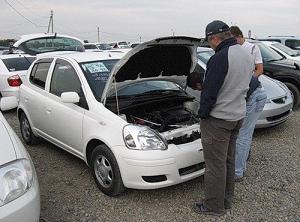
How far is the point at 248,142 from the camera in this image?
4.43 metres

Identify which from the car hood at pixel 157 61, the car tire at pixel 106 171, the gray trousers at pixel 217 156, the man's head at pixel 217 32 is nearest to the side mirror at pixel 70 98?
the car hood at pixel 157 61

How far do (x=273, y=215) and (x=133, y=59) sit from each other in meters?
2.21

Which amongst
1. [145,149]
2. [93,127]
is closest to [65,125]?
[93,127]

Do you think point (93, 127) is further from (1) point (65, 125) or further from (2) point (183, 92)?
(2) point (183, 92)

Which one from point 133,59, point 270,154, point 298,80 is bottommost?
point 270,154

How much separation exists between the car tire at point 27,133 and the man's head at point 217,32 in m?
3.55

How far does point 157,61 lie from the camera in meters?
4.64

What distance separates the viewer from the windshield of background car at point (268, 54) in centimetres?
880

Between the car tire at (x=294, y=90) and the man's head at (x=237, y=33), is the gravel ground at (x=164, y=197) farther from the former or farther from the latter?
the car tire at (x=294, y=90)

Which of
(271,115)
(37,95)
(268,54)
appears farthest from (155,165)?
(268,54)

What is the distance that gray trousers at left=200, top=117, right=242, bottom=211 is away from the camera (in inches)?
135

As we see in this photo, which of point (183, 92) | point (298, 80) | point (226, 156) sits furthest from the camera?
point (298, 80)

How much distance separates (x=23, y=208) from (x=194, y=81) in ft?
9.78

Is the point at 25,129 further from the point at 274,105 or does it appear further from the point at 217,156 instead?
the point at 274,105
